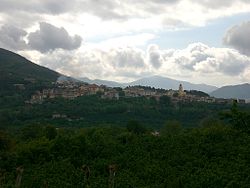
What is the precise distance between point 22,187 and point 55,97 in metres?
96.7

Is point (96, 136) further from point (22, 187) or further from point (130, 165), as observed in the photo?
point (22, 187)

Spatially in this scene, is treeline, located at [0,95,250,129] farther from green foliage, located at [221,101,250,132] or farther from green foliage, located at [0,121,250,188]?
green foliage, located at [0,121,250,188]

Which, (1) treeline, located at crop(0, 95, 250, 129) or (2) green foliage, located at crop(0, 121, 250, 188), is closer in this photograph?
(2) green foliage, located at crop(0, 121, 250, 188)

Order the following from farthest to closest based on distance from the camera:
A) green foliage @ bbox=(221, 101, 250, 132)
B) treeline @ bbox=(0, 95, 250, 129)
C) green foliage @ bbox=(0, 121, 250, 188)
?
treeline @ bbox=(0, 95, 250, 129)
green foliage @ bbox=(221, 101, 250, 132)
green foliage @ bbox=(0, 121, 250, 188)

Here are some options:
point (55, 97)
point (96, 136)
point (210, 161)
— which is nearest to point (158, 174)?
point (210, 161)

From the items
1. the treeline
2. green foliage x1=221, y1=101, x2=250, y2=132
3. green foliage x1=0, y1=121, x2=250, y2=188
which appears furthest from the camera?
the treeline

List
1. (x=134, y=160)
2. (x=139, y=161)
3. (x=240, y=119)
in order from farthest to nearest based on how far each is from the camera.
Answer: (x=240, y=119) → (x=134, y=160) → (x=139, y=161)

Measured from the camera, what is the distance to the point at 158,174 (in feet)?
85.0

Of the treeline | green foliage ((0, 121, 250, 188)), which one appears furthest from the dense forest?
the treeline

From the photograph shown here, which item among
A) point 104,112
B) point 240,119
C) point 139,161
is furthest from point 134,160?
point 104,112

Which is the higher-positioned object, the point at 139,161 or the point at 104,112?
the point at 139,161

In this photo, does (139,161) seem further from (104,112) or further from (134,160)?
(104,112)

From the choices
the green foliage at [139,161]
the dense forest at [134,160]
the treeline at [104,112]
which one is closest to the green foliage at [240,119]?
the dense forest at [134,160]

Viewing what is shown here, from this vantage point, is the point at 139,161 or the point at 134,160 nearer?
the point at 139,161
